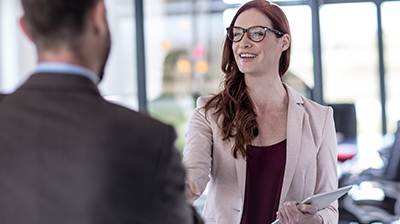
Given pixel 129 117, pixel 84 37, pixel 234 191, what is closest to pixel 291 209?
pixel 234 191

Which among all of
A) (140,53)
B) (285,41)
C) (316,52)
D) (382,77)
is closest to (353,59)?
(382,77)

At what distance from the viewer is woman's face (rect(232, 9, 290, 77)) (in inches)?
67.5

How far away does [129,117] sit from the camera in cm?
76

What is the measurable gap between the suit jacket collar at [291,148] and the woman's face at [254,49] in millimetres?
193

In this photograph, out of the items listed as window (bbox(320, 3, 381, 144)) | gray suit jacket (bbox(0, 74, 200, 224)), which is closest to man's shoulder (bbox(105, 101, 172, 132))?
gray suit jacket (bbox(0, 74, 200, 224))

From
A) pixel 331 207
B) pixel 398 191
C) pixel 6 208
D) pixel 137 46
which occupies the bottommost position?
pixel 398 191

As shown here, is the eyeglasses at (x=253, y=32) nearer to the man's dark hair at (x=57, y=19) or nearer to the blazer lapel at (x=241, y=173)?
the blazer lapel at (x=241, y=173)

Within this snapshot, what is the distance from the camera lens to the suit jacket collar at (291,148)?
161 centimetres

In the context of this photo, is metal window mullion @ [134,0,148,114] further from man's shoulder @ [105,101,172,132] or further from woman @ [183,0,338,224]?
man's shoulder @ [105,101,172,132]

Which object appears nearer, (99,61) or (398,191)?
(99,61)

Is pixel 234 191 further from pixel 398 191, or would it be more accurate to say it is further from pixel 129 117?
pixel 398 191

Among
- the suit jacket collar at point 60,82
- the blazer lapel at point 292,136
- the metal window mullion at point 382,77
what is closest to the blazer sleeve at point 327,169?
the blazer lapel at point 292,136

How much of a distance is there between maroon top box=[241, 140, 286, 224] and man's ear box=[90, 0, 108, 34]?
3.27ft

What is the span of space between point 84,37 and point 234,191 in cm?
102
